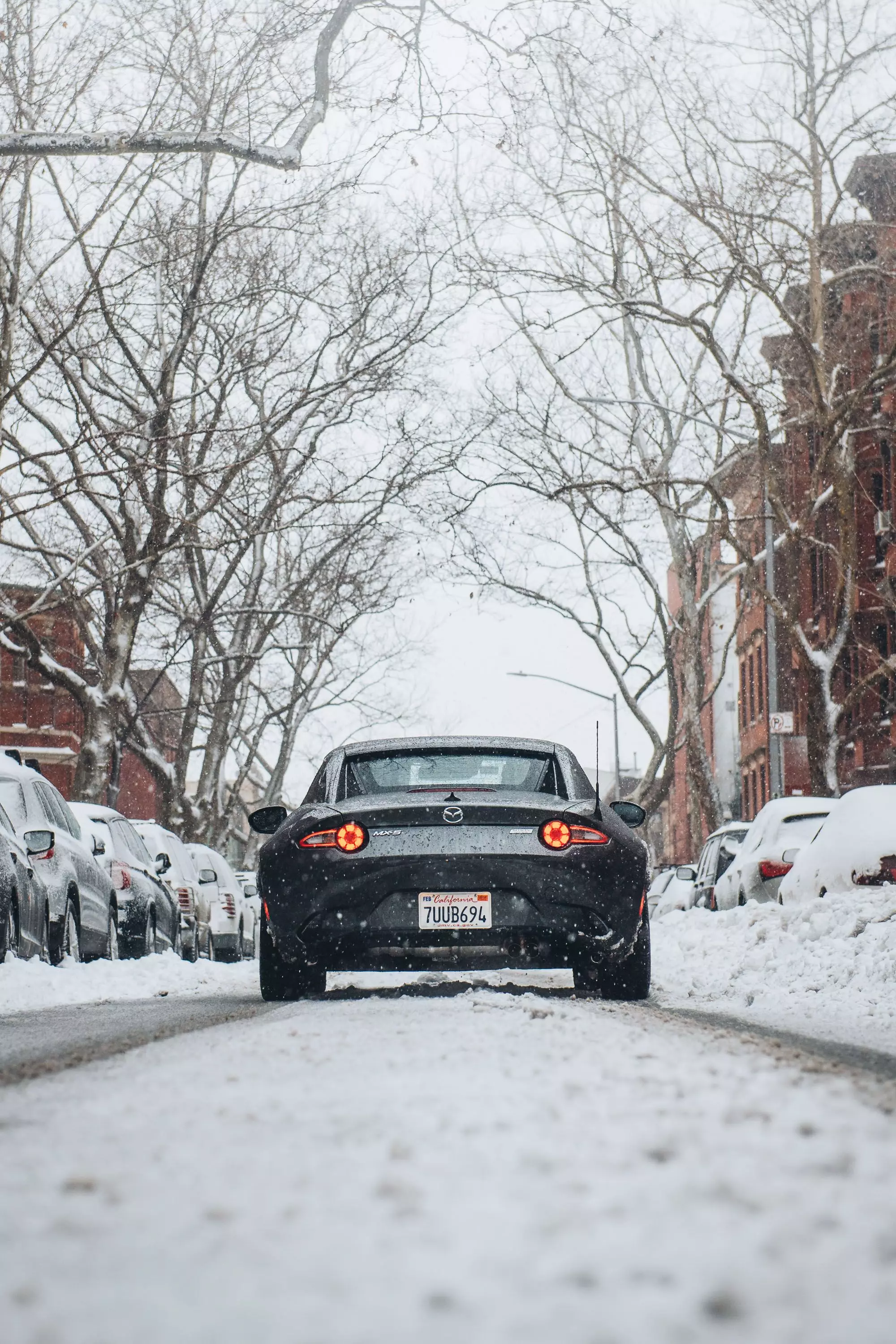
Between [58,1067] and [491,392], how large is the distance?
25808 millimetres

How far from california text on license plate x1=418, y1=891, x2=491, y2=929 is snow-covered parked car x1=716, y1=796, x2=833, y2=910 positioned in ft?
Result: 30.6

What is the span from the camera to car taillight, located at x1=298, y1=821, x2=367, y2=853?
28.8ft

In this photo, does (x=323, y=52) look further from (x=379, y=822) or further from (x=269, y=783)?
(x=269, y=783)

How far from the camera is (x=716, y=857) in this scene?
22.8m

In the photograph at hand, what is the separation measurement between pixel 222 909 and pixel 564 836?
681 inches

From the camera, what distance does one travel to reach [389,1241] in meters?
2.24

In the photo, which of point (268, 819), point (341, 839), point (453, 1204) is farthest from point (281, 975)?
point (453, 1204)

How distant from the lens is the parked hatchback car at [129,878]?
55.6 feet

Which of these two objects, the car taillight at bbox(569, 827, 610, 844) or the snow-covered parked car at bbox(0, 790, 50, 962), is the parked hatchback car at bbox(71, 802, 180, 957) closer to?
the snow-covered parked car at bbox(0, 790, 50, 962)

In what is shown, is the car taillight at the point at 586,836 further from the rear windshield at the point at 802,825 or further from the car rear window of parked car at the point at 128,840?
the car rear window of parked car at the point at 128,840

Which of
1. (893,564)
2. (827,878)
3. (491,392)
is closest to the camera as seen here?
(827,878)

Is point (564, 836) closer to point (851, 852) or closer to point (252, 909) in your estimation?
point (851, 852)

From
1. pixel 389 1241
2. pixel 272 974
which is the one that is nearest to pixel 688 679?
pixel 272 974

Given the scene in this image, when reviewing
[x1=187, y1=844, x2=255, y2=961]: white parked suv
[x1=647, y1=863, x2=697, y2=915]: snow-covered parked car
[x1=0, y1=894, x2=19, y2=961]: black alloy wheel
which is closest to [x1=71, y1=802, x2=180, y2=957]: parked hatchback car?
[x1=0, y1=894, x2=19, y2=961]: black alloy wheel
